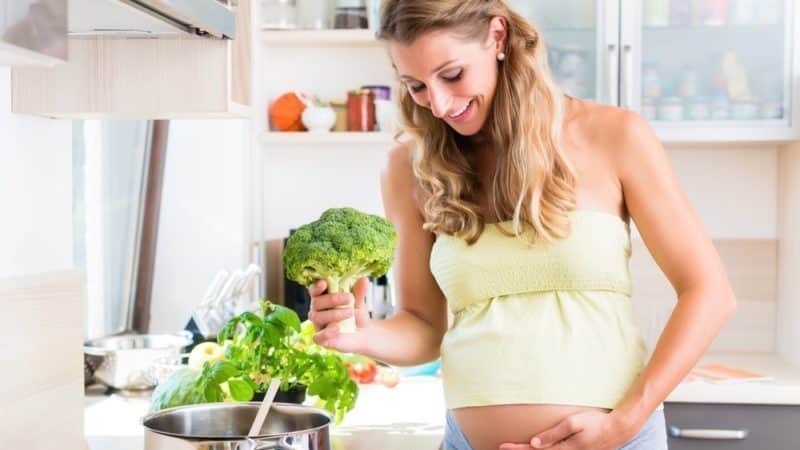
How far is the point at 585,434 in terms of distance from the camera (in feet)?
5.81

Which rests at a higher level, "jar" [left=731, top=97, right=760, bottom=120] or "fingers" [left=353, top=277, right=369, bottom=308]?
"jar" [left=731, top=97, right=760, bottom=120]

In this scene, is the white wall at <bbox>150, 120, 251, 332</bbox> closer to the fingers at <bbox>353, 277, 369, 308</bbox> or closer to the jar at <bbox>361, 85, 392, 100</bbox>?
the jar at <bbox>361, 85, 392, 100</bbox>

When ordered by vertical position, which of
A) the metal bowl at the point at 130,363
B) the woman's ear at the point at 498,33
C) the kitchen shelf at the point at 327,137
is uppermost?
the woman's ear at the point at 498,33

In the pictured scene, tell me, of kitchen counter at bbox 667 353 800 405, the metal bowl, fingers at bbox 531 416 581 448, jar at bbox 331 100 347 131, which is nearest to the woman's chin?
fingers at bbox 531 416 581 448

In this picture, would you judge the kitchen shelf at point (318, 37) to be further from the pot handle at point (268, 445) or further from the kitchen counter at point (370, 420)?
the pot handle at point (268, 445)

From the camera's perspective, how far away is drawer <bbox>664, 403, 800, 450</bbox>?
10.1 feet

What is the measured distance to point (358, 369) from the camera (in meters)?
2.96

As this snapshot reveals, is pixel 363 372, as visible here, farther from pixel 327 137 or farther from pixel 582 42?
pixel 582 42

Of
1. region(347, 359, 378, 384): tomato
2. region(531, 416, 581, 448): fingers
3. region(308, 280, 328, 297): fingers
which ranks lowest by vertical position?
region(347, 359, 378, 384): tomato

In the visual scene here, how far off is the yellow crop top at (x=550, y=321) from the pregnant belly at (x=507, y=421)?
0.01 m

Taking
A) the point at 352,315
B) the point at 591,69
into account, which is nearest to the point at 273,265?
the point at 591,69

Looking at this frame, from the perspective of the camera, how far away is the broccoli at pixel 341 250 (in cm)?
171

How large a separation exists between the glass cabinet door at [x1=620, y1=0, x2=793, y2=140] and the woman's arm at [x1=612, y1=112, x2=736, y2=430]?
1.69 metres

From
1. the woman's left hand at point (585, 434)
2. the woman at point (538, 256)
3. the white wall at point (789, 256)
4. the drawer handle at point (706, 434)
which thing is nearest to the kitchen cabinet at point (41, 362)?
the woman at point (538, 256)
